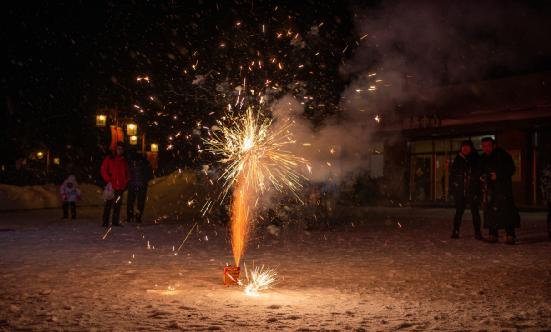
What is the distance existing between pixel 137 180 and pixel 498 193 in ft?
30.5

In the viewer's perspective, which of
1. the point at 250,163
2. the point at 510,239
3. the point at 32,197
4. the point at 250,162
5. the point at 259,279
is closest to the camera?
the point at 259,279

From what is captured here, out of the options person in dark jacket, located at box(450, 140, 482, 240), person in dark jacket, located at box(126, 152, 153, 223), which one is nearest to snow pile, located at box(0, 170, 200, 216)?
person in dark jacket, located at box(126, 152, 153, 223)

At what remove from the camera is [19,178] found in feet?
102

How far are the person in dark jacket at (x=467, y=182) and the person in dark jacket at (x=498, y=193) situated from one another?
0.33 metres

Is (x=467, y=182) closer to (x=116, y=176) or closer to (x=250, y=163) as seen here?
(x=250, y=163)

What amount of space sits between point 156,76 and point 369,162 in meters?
19.8

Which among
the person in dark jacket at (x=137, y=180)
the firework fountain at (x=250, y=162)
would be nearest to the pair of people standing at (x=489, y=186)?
the firework fountain at (x=250, y=162)

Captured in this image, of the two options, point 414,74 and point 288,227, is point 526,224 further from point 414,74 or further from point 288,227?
point 414,74

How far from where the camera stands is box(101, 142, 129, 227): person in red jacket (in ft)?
Answer: 48.6

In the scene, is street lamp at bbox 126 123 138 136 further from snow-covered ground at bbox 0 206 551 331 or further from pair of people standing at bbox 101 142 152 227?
snow-covered ground at bbox 0 206 551 331

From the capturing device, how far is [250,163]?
13.7 m

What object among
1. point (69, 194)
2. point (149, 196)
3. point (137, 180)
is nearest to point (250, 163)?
point (137, 180)

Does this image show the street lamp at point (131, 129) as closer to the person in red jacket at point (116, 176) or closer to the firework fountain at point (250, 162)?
the firework fountain at point (250, 162)

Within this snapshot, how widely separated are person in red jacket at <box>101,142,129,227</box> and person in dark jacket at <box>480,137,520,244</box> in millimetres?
8029
